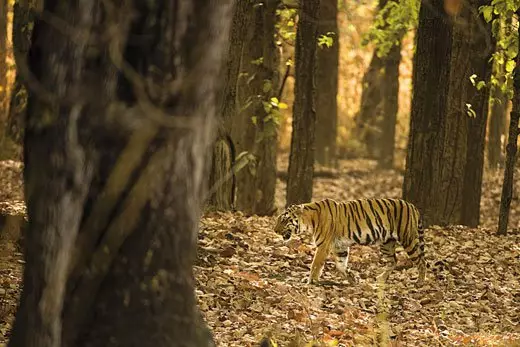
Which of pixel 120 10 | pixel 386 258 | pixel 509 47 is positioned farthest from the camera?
pixel 509 47

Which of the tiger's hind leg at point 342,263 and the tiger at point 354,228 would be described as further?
the tiger's hind leg at point 342,263

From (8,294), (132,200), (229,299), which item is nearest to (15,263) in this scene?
(8,294)

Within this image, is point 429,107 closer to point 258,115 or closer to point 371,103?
point 258,115

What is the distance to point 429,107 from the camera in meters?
14.5

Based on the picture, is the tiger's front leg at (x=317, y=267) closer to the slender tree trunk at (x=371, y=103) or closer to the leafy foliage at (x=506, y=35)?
the leafy foliage at (x=506, y=35)

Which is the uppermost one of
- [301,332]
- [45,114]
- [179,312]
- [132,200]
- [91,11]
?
[91,11]

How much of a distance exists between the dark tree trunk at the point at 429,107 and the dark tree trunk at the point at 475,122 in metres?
2.10

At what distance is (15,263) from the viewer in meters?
10.3

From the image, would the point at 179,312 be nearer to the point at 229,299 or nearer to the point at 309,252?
the point at 229,299

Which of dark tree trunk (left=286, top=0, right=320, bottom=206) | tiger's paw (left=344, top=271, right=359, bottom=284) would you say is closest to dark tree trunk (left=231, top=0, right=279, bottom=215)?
dark tree trunk (left=286, top=0, right=320, bottom=206)

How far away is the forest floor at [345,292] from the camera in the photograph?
918 centimetres

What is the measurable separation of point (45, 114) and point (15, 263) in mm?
5161

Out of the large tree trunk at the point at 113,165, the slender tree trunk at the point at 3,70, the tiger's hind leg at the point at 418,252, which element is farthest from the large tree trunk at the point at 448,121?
the slender tree trunk at the point at 3,70

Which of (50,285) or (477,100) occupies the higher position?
(477,100)
